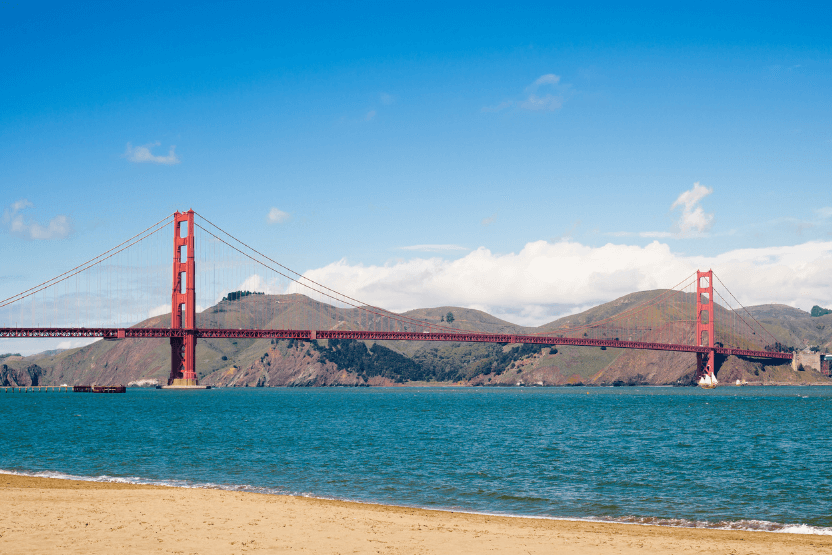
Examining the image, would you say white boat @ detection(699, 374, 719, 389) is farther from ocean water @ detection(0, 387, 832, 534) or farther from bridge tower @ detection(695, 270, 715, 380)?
ocean water @ detection(0, 387, 832, 534)

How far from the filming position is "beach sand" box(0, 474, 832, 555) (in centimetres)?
1541

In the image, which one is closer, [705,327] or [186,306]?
[186,306]

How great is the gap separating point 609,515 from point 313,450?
20809 mm

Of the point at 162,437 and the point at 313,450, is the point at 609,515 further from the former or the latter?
the point at 162,437

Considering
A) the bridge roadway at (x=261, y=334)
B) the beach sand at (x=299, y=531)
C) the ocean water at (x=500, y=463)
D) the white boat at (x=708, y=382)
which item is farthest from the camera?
the white boat at (x=708, y=382)

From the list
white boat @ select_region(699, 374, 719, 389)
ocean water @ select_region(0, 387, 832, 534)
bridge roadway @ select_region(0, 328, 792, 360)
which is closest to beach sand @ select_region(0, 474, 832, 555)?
ocean water @ select_region(0, 387, 832, 534)

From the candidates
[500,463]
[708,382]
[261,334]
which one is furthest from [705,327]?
[500,463]

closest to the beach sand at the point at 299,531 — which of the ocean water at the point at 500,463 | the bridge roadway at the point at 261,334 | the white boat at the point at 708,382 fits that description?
the ocean water at the point at 500,463

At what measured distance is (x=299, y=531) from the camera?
17.2 metres

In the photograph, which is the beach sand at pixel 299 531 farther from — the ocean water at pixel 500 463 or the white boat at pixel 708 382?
the white boat at pixel 708 382

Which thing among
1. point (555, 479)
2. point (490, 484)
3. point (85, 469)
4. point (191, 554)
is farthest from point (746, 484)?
point (85, 469)

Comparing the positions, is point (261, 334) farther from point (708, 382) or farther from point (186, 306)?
point (708, 382)

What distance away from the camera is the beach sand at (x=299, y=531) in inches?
607

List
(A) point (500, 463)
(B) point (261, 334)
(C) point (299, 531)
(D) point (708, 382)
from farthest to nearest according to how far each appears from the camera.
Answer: (D) point (708, 382) → (B) point (261, 334) → (A) point (500, 463) → (C) point (299, 531)
